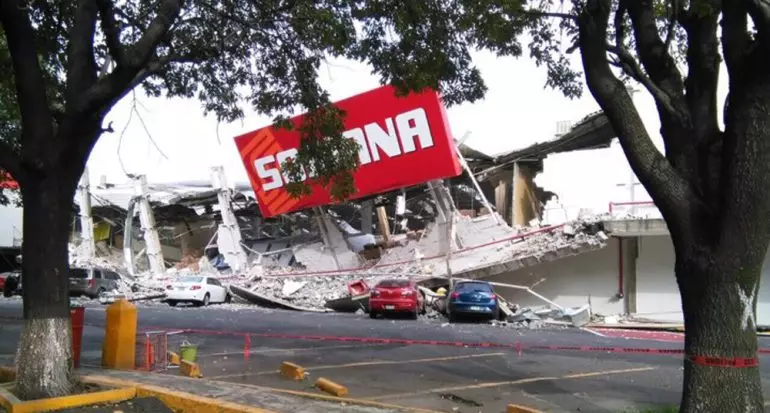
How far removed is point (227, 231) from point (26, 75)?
28017mm

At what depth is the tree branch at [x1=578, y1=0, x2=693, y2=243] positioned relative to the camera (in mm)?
6195

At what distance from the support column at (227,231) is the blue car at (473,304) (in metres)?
15.5

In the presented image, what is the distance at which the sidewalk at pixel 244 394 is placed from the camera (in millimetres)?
7688

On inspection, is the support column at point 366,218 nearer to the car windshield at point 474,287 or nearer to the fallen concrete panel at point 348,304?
the fallen concrete panel at point 348,304

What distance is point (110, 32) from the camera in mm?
7895

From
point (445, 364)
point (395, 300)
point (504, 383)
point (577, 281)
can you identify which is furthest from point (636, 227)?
point (504, 383)

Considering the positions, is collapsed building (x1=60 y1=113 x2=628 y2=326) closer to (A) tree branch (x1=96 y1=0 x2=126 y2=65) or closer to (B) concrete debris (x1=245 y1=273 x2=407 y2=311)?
(B) concrete debris (x1=245 y1=273 x2=407 y2=311)

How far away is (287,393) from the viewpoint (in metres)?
8.56

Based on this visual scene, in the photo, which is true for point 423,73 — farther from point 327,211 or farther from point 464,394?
point 327,211

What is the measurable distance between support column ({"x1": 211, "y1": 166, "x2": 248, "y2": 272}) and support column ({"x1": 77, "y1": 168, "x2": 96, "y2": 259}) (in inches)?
293

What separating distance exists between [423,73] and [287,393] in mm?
4623

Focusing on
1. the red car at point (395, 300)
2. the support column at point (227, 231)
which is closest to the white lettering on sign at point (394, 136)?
the red car at point (395, 300)

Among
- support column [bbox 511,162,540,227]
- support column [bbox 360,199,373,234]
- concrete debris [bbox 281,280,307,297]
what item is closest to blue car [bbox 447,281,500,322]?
support column [bbox 511,162,540,227]

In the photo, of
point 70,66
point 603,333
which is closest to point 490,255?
point 603,333
